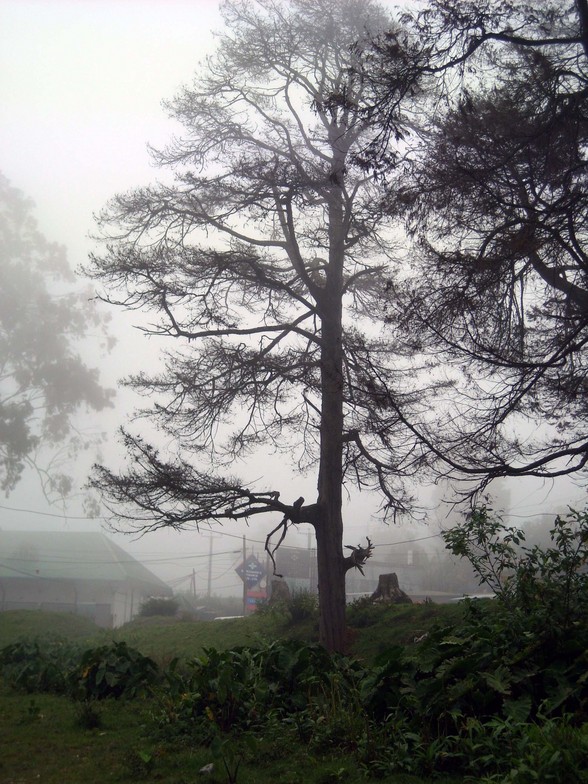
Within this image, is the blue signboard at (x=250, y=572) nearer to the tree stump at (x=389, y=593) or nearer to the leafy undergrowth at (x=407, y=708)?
the tree stump at (x=389, y=593)

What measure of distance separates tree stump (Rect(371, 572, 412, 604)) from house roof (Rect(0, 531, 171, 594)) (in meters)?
7.86

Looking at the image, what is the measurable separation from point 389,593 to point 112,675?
923cm

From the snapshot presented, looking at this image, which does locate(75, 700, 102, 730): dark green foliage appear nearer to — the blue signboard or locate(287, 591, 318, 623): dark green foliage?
locate(287, 591, 318, 623): dark green foliage

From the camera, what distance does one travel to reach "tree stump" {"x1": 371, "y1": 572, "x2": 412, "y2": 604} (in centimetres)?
1648

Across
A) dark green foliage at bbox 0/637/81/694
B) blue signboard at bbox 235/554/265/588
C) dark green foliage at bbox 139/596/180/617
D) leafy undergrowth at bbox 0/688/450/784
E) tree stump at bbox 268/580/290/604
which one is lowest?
leafy undergrowth at bbox 0/688/450/784

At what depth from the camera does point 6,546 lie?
21.8m

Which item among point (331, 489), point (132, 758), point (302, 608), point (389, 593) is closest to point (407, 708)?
point (132, 758)

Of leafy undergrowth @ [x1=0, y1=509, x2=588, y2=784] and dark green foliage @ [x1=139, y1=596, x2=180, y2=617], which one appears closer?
leafy undergrowth @ [x1=0, y1=509, x2=588, y2=784]

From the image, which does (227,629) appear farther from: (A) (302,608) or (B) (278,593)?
(B) (278,593)

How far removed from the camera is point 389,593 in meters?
16.7

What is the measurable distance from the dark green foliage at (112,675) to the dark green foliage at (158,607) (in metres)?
14.2

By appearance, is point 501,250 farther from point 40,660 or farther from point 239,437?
point 40,660

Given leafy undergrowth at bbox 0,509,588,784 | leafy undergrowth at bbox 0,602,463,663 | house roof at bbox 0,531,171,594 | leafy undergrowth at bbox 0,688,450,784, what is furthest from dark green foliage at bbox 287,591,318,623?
leafy undergrowth at bbox 0,688,450,784

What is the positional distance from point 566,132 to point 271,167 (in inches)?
219
